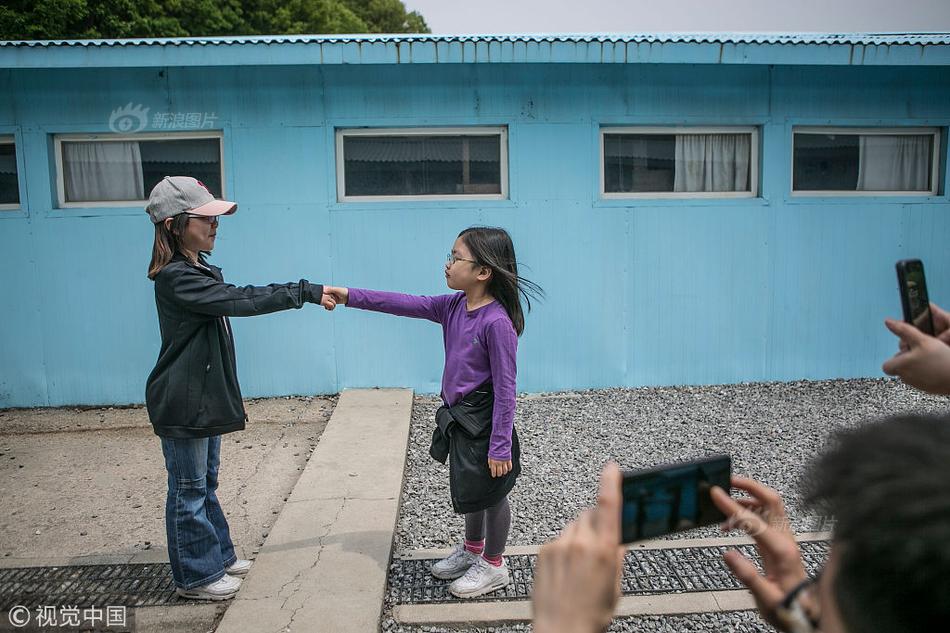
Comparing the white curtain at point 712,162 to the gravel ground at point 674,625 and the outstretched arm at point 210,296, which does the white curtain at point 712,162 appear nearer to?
the gravel ground at point 674,625

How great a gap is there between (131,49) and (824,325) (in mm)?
7001

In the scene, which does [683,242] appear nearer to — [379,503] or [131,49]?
[379,503]

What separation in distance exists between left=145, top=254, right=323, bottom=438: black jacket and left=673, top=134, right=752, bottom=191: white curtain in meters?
5.03

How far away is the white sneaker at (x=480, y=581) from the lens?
3.40m

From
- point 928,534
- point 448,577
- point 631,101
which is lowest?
point 448,577

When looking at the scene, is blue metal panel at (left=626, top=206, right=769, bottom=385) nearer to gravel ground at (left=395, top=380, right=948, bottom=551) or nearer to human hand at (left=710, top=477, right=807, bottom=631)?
gravel ground at (left=395, top=380, right=948, bottom=551)

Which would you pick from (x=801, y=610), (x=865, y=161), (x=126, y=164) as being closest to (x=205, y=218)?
(x=801, y=610)

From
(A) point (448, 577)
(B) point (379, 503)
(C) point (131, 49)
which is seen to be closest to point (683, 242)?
(B) point (379, 503)

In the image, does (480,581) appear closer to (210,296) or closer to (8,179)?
(210,296)

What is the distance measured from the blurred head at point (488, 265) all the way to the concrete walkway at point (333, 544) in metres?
1.43

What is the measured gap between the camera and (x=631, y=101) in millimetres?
7078

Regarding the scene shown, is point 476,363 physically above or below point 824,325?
above

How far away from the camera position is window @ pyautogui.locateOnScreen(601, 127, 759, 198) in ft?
23.8

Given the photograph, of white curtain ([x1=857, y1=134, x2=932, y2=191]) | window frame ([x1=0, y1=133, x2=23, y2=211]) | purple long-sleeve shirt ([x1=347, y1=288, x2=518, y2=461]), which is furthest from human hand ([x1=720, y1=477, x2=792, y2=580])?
window frame ([x1=0, y1=133, x2=23, y2=211])
